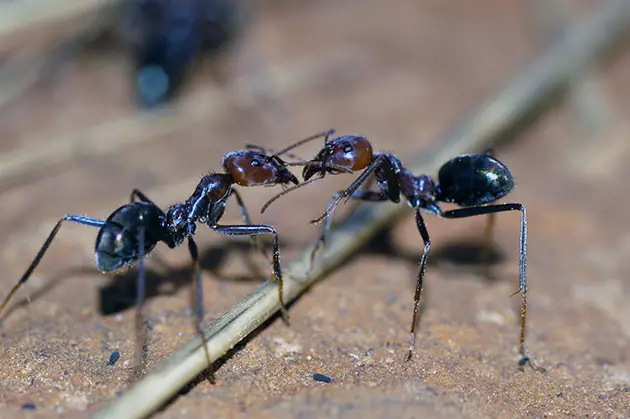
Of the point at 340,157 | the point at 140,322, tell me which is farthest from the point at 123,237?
the point at 340,157

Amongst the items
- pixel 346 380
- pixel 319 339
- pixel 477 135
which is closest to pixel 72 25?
pixel 477 135

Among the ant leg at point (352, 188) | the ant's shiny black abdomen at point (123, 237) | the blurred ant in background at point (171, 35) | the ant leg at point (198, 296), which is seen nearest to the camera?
the ant leg at point (198, 296)

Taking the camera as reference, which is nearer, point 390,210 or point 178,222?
point 178,222

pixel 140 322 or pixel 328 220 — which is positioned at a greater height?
pixel 328 220

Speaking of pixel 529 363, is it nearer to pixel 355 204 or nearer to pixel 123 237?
pixel 355 204

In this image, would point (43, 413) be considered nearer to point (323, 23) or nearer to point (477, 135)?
point (477, 135)

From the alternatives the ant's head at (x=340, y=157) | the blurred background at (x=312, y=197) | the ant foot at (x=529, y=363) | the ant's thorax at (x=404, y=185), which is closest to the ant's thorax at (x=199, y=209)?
the blurred background at (x=312, y=197)

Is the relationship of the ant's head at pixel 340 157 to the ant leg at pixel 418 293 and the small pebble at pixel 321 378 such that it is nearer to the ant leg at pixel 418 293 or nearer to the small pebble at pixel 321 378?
the ant leg at pixel 418 293
